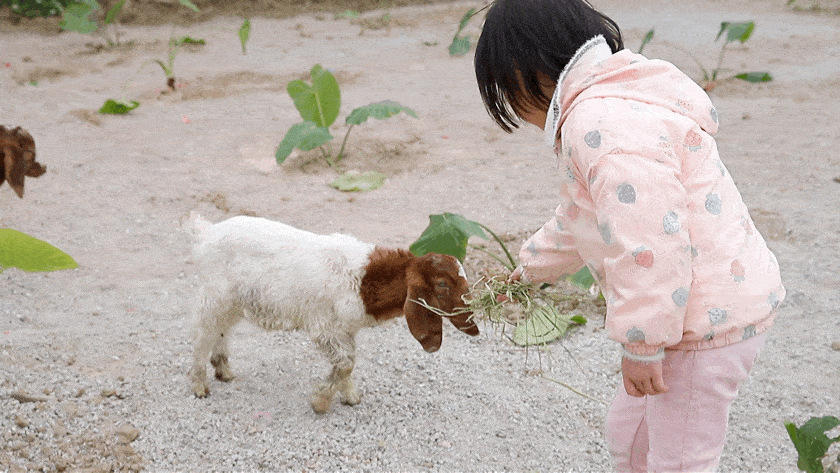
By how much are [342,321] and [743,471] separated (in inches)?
51.5

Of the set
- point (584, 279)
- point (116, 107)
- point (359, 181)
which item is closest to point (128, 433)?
point (584, 279)

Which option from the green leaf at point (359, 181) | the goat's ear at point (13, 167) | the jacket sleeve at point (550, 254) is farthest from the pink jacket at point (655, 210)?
the green leaf at point (359, 181)

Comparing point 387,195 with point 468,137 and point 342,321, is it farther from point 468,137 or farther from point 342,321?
point 342,321

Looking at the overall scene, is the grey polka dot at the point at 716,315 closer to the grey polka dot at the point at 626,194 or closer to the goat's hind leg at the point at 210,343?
the grey polka dot at the point at 626,194

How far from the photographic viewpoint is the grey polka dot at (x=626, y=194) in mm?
1426

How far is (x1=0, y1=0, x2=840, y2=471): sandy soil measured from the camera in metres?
2.49

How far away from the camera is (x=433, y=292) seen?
2.31 meters

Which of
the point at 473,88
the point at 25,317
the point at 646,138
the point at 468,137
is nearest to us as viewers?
the point at 646,138

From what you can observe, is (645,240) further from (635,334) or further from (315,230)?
(315,230)

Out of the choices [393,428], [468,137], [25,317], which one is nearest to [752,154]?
[468,137]

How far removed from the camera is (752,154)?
194 inches

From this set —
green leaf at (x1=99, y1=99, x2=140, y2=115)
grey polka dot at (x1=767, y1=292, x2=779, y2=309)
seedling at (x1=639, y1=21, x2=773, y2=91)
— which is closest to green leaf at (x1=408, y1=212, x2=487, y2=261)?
grey polka dot at (x1=767, y1=292, x2=779, y2=309)

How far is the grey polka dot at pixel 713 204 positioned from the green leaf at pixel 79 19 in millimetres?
7171

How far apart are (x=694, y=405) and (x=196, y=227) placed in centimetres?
171
